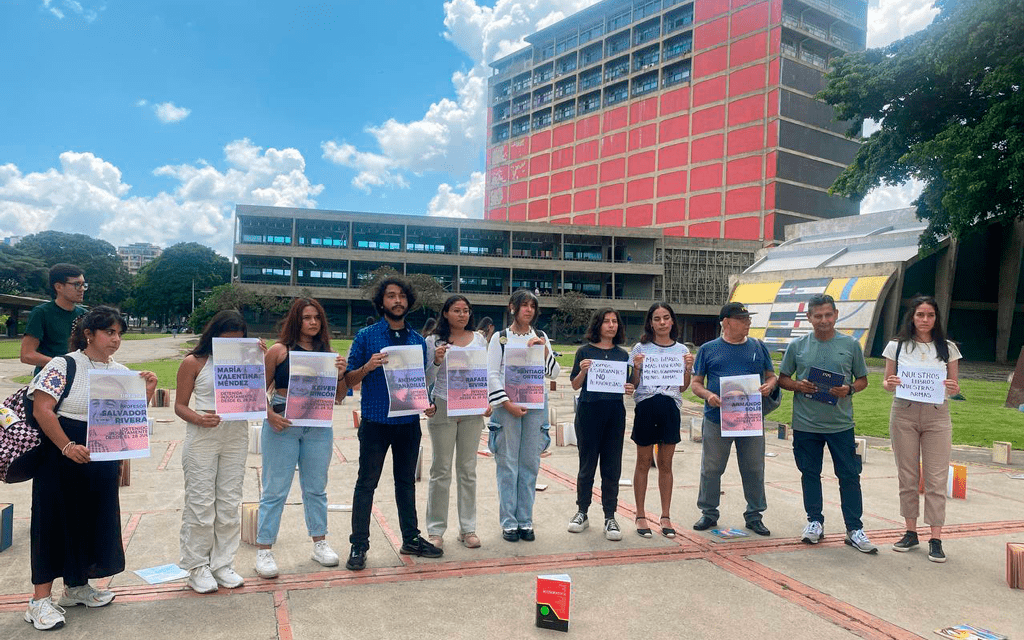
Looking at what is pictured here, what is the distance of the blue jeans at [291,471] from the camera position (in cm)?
459

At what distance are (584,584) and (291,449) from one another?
7.35 ft

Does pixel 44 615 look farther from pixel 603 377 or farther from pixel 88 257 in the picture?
pixel 88 257

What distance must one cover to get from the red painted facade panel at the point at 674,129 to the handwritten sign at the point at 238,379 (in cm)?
7418

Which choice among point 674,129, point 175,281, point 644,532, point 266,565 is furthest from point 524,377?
point 175,281

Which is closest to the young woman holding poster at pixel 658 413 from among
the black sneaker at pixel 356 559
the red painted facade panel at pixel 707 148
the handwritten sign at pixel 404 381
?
the handwritten sign at pixel 404 381

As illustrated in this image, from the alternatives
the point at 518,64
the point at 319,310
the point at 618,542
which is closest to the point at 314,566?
the point at 319,310

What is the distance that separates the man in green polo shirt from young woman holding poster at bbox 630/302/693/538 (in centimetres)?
474

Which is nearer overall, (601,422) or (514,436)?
(514,436)

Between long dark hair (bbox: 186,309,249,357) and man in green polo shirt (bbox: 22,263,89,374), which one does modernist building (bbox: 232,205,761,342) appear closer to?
man in green polo shirt (bbox: 22,263,89,374)

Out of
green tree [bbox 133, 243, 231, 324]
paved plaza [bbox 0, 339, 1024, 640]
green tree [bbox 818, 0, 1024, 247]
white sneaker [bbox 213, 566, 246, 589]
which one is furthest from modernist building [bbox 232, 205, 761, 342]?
white sneaker [bbox 213, 566, 246, 589]

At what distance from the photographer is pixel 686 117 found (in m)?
72.9

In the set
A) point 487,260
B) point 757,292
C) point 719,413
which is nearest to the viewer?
point 719,413

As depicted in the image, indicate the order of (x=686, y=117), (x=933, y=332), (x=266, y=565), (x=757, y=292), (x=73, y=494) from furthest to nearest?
(x=686, y=117) → (x=757, y=292) → (x=933, y=332) → (x=266, y=565) → (x=73, y=494)

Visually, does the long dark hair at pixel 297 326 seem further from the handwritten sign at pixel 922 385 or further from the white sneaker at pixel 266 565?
the handwritten sign at pixel 922 385
